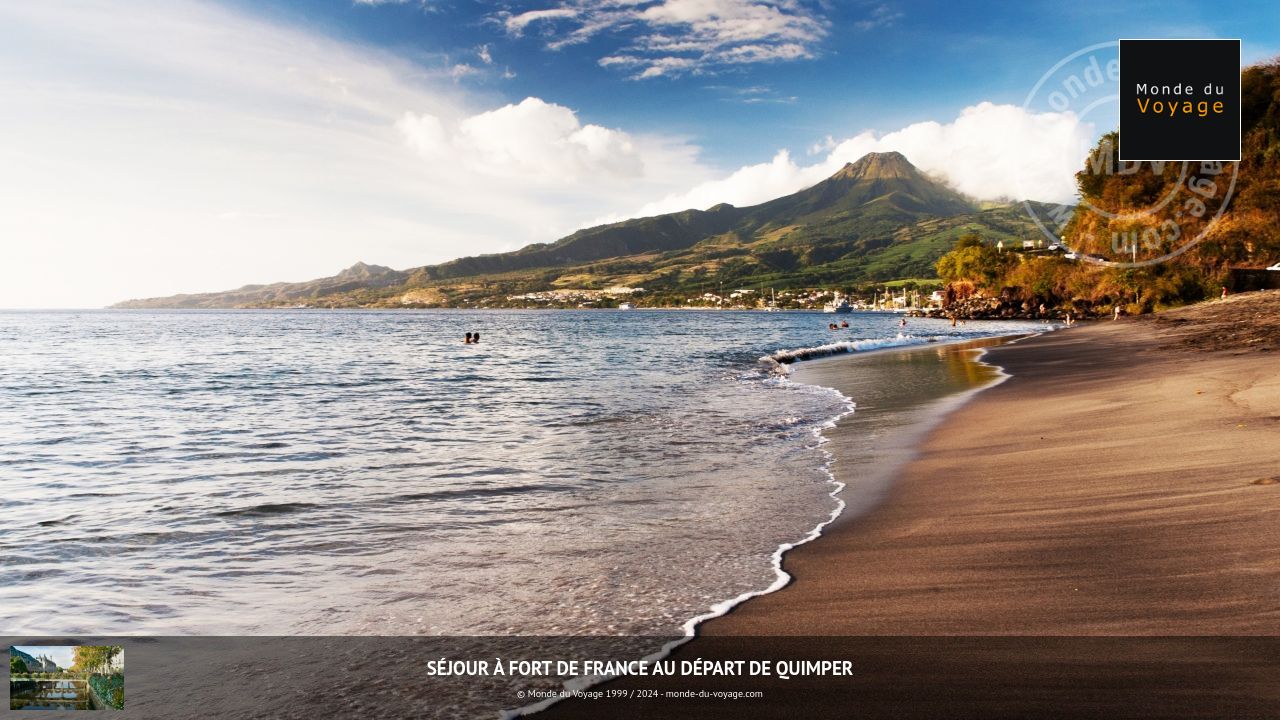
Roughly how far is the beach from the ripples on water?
101 centimetres

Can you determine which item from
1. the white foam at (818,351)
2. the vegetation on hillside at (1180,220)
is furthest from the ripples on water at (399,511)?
the vegetation on hillside at (1180,220)

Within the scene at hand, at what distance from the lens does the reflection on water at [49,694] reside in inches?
183

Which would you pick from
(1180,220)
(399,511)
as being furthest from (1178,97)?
(1180,220)

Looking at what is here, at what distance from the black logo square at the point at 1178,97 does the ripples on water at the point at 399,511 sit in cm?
1695

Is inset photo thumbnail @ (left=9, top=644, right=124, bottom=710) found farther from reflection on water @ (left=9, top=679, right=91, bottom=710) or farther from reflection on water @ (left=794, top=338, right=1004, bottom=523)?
reflection on water @ (left=794, top=338, right=1004, bottom=523)

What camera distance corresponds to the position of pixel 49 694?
15.4 feet

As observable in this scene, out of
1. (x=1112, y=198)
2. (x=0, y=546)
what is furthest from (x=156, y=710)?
(x=1112, y=198)

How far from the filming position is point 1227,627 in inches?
175

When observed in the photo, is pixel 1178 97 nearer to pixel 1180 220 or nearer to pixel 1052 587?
pixel 1052 587

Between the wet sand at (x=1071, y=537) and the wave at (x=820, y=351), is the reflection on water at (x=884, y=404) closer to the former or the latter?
the wet sand at (x=1071, y=537)

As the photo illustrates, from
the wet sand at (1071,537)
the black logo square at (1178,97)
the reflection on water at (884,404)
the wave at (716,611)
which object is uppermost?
the black logo square at (1178,97)

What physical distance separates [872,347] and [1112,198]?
45.0 m

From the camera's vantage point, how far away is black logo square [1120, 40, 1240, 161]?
2580 cm

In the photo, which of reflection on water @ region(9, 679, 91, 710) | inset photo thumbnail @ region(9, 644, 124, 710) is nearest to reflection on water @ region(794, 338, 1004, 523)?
inset photo thumbnail @ region(9, 644, 124, 710)
